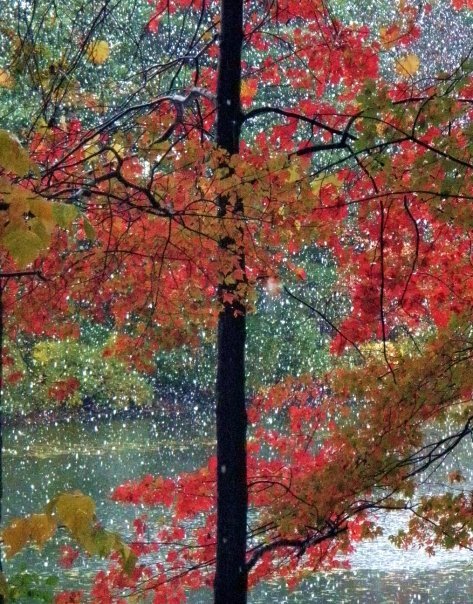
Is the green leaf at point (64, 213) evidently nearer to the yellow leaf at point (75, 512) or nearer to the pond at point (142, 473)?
the yellow leaf at point (75, 512)

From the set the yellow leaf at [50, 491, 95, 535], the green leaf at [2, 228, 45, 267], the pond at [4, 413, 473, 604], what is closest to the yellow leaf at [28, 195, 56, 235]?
the green leaf at [2, 228, 45, 267]

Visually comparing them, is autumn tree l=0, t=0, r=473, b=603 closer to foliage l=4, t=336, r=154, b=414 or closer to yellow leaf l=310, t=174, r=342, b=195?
yellow leaf l=310, t=174, r=342, b=195

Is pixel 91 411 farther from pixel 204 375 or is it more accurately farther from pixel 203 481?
pixel 203 481

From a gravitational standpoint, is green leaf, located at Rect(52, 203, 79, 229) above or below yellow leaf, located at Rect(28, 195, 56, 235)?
above

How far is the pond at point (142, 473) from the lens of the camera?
844 centimetres

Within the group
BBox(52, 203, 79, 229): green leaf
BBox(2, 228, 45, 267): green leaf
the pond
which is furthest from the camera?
the pond

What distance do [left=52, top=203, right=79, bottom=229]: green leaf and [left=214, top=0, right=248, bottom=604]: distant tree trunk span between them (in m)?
2.45

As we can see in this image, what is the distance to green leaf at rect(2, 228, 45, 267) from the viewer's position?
1286 mm

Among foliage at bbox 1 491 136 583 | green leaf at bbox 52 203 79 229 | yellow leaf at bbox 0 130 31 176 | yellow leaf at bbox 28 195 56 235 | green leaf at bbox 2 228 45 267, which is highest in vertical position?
green leaf at bbox 52 203 79 229

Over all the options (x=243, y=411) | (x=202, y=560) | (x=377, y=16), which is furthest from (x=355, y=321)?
(x=377, y=16)

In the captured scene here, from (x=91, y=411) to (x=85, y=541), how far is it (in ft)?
53.3

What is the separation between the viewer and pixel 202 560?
477 centimetres

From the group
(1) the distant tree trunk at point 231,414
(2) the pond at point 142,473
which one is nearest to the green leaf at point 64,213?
(1) the distant tree trunk at point 231,414

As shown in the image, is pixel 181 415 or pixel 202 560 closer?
pixel 202 560
